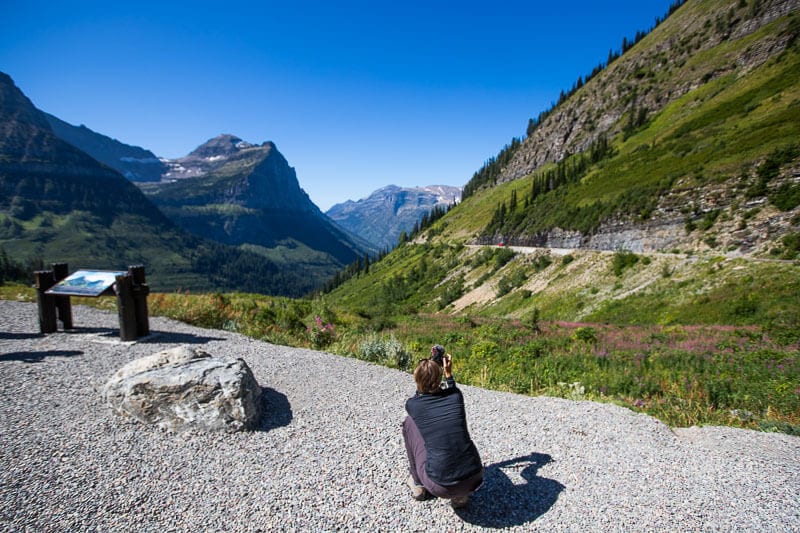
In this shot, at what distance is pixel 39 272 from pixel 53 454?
29.3 ft

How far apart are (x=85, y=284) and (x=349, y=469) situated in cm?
1136

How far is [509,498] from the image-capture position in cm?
565

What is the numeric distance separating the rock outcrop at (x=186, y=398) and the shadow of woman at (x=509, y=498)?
469 cm

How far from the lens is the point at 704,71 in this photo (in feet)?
289

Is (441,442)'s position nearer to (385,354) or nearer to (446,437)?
(446,437)

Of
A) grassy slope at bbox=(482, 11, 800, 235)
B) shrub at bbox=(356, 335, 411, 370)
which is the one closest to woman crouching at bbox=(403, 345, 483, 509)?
shrub at bbox=(356, 335, 411, 370)

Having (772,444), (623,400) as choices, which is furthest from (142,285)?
(772,444)

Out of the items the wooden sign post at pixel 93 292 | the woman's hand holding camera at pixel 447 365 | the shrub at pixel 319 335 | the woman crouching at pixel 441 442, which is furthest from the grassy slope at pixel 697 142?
the wooden sign post at pixel 93 292

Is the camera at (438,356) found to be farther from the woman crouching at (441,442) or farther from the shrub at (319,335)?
the shrub at (319,335)

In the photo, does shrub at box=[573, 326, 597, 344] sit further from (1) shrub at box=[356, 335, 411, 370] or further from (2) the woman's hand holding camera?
(2) the woman's hand holding camera

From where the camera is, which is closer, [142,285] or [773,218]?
[142,285]

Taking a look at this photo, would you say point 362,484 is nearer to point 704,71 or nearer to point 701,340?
point 701,340

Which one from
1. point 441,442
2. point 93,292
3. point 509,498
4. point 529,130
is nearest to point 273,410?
point 441,442

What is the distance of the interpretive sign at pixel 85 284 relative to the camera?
11.3 meters
